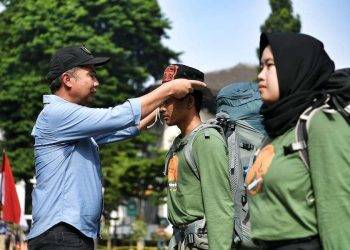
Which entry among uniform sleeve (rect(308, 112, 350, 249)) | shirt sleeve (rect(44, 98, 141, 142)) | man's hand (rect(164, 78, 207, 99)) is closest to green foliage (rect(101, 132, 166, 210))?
shirt sleeve (rect(44, 98, 141, 142))

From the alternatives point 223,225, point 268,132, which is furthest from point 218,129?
point 268,132

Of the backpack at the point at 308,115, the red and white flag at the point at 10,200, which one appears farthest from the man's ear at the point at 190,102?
the red and white flag at the point at 10,200

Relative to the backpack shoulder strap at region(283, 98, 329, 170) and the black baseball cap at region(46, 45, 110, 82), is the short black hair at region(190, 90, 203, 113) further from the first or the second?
the backpack shoulder strap at region(283, 98, 329, 170)

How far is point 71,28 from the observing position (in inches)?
1689

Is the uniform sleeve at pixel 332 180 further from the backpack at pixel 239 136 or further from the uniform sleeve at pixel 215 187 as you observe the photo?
the backpack at pixel 239 136

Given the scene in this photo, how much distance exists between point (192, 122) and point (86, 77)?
2.64ft

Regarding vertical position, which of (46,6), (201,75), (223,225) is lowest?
(223,225)

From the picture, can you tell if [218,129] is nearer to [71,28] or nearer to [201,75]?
[201,75]

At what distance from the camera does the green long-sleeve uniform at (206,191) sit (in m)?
5.21

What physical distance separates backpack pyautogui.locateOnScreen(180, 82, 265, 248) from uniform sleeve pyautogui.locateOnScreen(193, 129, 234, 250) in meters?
0.08

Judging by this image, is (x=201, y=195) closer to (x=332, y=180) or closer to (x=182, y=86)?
(x=182, y=86)

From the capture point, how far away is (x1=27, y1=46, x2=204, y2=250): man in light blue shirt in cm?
564

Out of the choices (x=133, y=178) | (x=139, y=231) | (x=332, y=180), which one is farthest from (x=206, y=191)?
(x=139, y=231)

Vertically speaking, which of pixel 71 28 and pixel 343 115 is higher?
pixel 71 28
